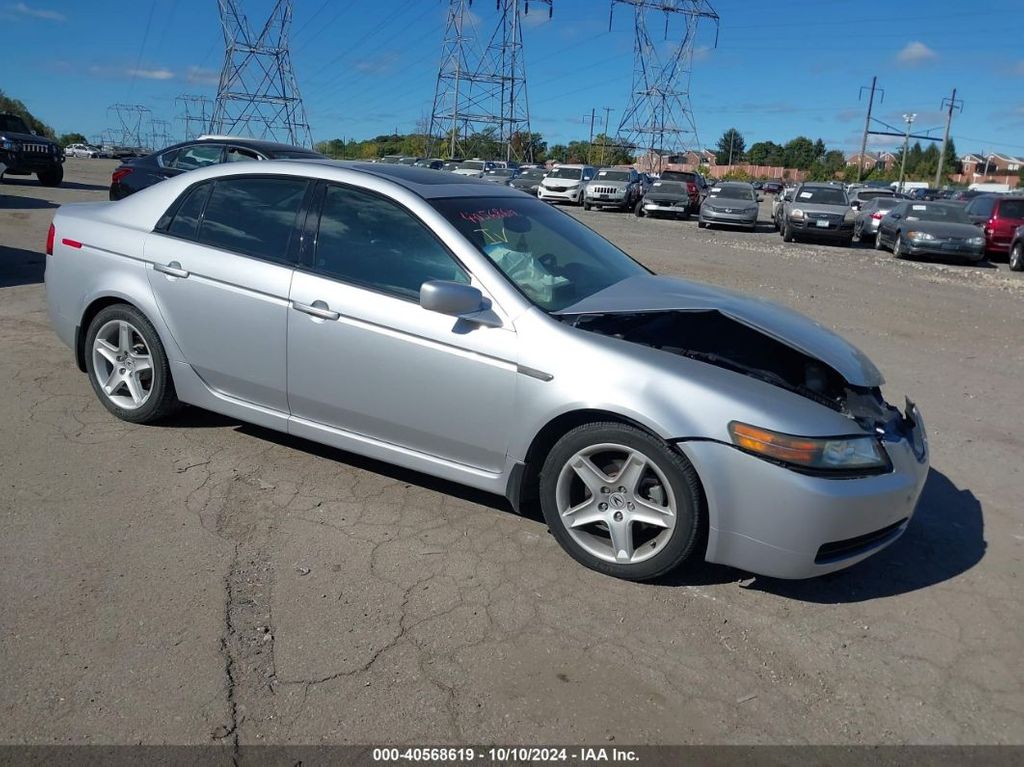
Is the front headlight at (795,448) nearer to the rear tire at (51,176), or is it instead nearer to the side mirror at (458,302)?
the side mirror at (458,302)

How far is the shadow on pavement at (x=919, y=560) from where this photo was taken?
3639 millimetres

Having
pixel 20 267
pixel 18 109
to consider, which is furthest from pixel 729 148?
pixel 20 267

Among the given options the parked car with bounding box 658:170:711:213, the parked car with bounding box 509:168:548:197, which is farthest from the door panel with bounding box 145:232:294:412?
the parked car with bounding box 509:168:548:197

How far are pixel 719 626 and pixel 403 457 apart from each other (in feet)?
5.36

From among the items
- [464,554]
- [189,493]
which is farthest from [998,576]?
[189,493]

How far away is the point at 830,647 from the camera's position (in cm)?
321

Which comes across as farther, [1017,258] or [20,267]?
[1017,258]

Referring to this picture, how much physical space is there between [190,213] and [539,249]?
6.58 ft

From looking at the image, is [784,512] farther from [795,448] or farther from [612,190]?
[612,190]

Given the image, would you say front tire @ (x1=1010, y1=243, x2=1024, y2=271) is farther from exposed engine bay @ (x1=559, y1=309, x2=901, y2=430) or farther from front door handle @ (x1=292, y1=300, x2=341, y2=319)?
front door handle @ (x1=292, y1=300, x2=341, y2=319)

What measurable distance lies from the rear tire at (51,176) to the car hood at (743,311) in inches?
940

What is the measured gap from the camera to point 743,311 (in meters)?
4.25

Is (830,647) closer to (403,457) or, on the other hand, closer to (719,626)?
(719,626)

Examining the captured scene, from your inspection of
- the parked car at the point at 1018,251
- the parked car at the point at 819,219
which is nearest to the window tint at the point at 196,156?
the parked car at the point at 819,219
